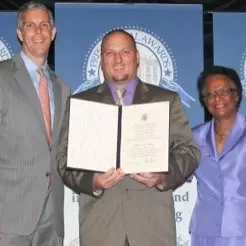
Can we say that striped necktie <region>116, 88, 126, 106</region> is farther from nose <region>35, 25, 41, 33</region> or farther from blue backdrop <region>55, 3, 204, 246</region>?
blue backdrop <region>55, 3, 204, 246</region>

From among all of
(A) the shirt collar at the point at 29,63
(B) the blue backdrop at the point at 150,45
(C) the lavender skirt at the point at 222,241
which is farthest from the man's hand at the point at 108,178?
(B) the blue backdrop at the point at 150,45

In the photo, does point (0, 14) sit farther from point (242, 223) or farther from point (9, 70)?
point (242, 223)

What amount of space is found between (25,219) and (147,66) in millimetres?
1782

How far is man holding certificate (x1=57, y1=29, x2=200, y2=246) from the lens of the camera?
300 cm

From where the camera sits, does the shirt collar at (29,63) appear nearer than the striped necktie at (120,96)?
No

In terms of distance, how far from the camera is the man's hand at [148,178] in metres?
3.02

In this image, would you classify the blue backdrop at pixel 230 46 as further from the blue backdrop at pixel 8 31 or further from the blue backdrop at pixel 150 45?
the blue backdrop at pixel 8 31

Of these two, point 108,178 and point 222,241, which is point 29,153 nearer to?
point 108,178

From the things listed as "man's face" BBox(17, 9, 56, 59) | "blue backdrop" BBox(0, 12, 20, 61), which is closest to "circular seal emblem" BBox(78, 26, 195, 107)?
"blue backdrop" BBox(0, 12, 20, 61)

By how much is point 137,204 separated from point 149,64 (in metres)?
1.64

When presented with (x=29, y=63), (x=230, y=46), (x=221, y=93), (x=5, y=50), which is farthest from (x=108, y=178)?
(x=230, y=46)

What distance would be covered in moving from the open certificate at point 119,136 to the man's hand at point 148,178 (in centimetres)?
4

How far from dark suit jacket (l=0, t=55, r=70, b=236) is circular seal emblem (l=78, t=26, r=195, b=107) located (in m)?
1.19

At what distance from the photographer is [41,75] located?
3469mm
